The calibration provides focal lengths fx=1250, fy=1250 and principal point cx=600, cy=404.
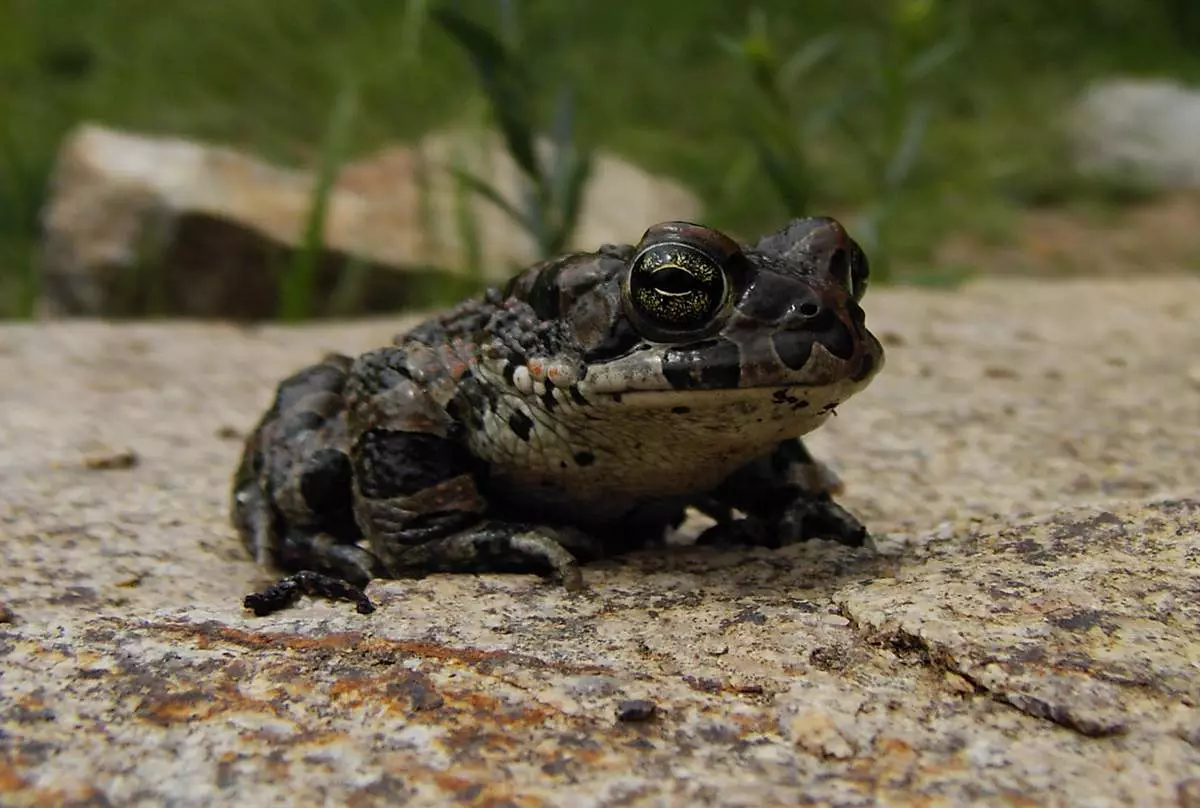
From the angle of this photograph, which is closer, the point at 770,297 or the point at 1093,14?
the point at 770,297

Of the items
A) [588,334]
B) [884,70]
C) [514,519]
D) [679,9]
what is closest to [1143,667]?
[588,334]

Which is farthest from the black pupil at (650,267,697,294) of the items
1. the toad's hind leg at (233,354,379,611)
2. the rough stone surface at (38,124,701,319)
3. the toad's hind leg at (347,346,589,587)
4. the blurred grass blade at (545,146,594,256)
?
the rough stone surface at (38,124,701,319)

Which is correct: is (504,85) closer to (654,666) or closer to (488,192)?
(488,192)

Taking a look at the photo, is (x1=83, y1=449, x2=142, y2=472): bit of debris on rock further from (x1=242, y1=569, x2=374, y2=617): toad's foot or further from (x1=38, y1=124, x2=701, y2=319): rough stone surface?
(x1=38, y1=124, x2=701, y2=319): rough stone surface

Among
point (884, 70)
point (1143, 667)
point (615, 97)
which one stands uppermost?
point (615, 97)

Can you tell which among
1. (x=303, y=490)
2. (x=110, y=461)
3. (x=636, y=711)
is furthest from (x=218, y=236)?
(x=636, y=711)

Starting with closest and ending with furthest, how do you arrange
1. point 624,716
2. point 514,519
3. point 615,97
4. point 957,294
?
point 624,716 < point 514,519 < point 957,294 < point 615,97

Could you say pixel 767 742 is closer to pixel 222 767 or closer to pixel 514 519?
pixel 222 767
